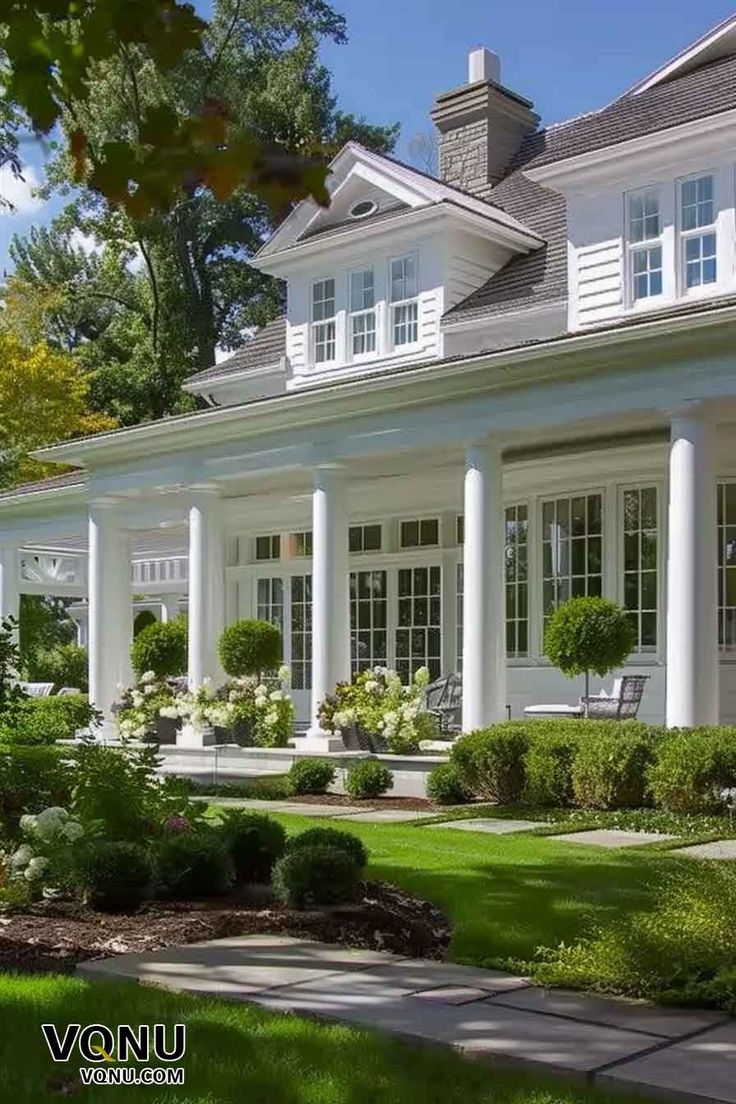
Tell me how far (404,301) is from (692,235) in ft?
15.6

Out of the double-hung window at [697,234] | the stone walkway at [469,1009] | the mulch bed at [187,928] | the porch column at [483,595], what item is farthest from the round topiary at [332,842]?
the double-hung window at [697,234]

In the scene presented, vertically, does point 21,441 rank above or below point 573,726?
above

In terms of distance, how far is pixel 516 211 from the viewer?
19875 mm

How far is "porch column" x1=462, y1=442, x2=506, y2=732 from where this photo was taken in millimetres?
13961

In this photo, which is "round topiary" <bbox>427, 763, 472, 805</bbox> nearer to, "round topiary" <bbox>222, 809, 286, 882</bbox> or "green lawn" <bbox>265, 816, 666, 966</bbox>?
"green lawn" <bbox>265, 816, 666, 966</bbox>

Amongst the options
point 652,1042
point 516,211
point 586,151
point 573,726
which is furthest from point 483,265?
point 652,1042

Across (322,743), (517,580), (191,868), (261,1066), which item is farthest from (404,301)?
(261,1066)

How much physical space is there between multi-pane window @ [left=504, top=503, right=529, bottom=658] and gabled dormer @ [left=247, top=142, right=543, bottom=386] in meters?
2.48

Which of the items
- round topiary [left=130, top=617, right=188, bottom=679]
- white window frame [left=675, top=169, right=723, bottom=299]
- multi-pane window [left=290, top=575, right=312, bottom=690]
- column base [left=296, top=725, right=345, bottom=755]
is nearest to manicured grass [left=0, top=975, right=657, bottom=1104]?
column base [left=296, top=725, right=345, bottom=755]

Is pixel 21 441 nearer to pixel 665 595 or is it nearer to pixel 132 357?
pixel 132 357

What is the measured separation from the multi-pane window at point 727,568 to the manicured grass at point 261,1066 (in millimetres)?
11822

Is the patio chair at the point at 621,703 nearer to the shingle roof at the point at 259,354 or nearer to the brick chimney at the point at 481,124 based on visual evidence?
the shingle roof at the point at 259,354

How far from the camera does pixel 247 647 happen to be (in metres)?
17.2

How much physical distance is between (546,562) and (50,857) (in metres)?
11.3
